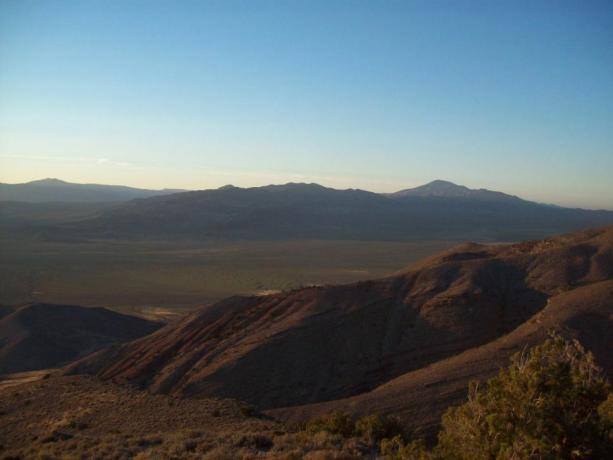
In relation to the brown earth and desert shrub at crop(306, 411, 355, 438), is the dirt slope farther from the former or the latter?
desert shrub at crop(306, 411, 355, 438)

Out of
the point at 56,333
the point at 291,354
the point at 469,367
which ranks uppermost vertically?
the point at 469,367

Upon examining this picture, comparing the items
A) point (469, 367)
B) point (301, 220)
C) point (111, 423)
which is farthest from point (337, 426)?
point (301, 220)

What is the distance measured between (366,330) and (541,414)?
52.8 feet

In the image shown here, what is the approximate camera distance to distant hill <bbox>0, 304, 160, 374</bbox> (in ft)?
112

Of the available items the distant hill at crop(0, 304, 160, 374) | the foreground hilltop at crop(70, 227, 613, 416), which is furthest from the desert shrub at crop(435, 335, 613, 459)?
the distant hill at crop(0, 304, 160, 374)

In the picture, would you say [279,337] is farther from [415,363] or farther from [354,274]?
[354,274]

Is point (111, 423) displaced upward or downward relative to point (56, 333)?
upward

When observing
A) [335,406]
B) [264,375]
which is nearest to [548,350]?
[335,406]

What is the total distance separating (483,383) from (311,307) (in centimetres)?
1083

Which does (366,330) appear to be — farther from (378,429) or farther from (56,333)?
(56,333)

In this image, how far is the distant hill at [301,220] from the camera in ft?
386

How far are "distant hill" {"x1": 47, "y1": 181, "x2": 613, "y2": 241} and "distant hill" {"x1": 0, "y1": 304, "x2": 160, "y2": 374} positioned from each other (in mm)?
72526

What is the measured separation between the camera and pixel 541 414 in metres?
8.30

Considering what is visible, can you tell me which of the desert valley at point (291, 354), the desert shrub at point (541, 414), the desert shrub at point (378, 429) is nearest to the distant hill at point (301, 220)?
the desert valley at point (291, 354)
